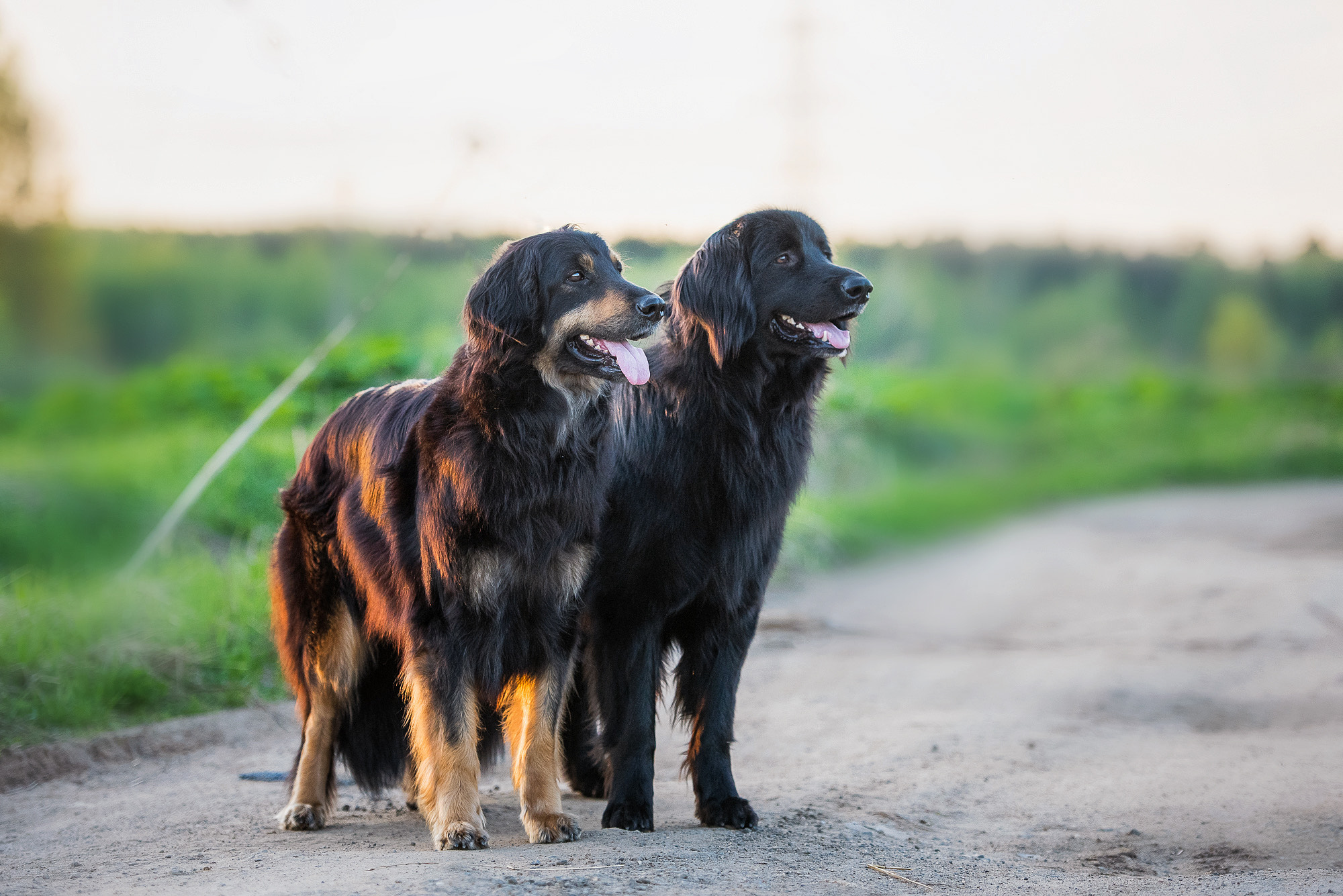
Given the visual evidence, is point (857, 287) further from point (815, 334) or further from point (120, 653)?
point (120, 653)

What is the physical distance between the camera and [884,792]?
507 centimetres

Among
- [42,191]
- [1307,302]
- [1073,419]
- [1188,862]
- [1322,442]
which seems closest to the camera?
[1188,862]

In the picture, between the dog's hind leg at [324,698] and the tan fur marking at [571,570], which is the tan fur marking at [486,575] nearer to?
the tan fur marking at [571,570]

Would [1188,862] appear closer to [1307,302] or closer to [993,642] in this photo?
[993,642]

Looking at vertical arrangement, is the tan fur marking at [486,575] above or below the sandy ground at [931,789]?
above

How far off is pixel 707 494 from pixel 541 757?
3.84 feet

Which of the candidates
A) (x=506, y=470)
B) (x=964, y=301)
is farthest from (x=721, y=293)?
(x=964, y=301)

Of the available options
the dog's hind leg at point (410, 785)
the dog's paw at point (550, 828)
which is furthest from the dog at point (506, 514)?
the dog's hind leg at point (410, 785)

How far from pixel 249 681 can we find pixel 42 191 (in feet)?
11.1

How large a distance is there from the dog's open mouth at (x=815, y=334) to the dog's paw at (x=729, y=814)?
5.91ft

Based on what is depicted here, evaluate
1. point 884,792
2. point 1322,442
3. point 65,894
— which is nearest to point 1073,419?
point 1322,442

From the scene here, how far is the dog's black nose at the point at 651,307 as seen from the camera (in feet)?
12.7

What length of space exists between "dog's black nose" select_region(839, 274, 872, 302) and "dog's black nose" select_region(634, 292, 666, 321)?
0.85m

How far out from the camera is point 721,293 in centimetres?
436
